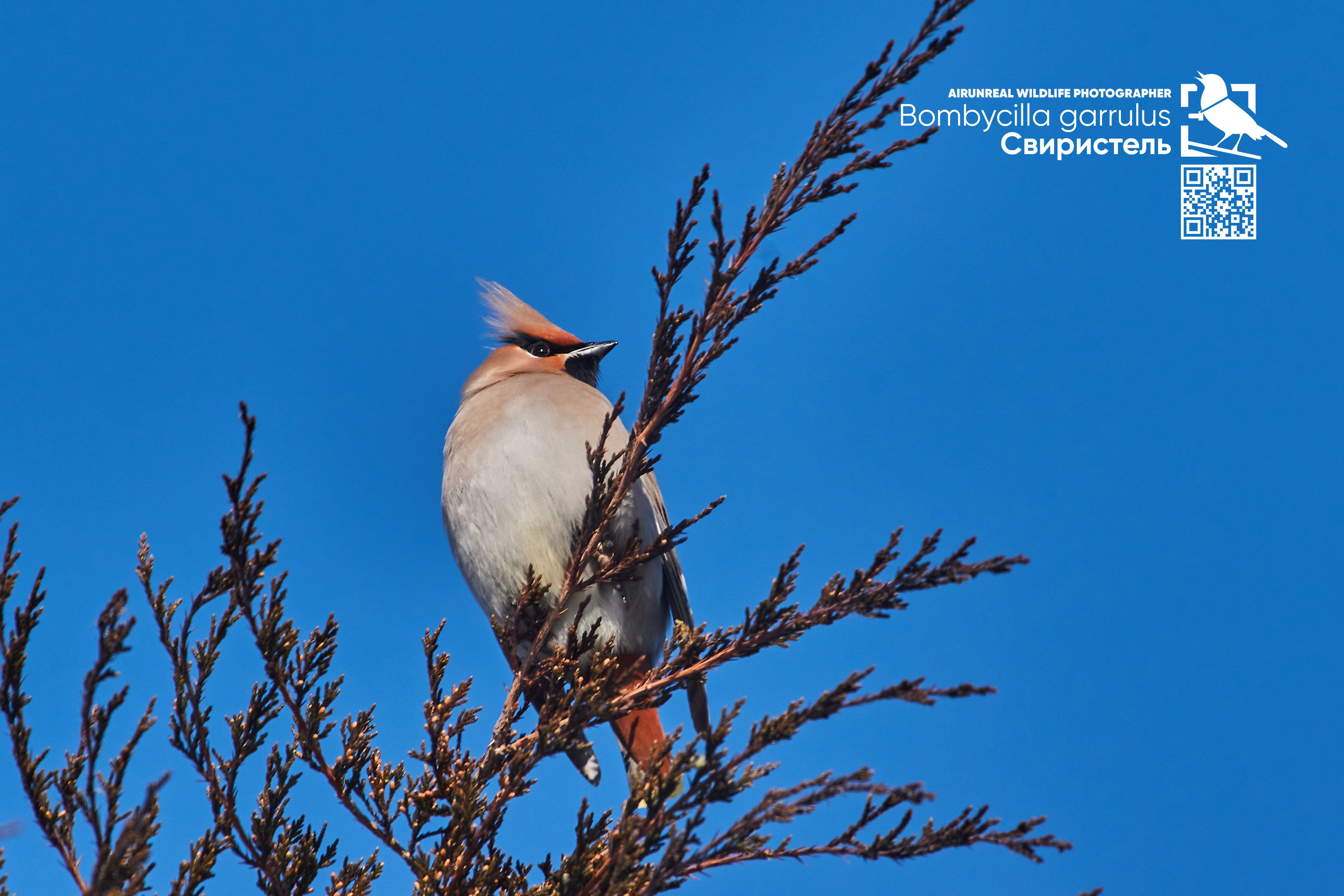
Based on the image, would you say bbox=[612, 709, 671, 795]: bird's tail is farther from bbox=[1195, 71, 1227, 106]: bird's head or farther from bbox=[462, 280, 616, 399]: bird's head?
bbox=[1195, 71, 1227, 106]: bird's head

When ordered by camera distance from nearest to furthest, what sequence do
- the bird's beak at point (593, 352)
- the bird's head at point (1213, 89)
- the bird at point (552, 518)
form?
the bird at point (552, 518)
the bird's beak at point (593, 352)
the bird's head at point (1213, 89)

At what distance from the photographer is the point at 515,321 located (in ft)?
15.7

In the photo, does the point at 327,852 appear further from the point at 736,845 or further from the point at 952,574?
the point at 952,574

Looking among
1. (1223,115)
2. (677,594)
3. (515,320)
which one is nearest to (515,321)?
(515,320)

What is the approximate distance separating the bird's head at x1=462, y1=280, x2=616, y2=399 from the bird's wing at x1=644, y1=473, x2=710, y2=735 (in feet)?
2.74

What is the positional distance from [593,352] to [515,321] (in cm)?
49

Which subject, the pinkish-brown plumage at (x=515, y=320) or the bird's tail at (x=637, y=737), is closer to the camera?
the bird's tail at (x=637, y=737)

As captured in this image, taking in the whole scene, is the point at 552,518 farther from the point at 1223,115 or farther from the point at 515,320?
the point at 1223,115

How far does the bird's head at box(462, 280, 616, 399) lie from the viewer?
452 centimetres

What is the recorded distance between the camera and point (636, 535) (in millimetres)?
2861

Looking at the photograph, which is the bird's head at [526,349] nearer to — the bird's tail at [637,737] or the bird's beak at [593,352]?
the bird's beak at [593,352]

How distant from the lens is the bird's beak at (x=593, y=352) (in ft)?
14.8

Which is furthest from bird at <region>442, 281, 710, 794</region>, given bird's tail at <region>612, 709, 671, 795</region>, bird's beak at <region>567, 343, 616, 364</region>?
bird's beak at <region>567, 343, 616, 364</region>

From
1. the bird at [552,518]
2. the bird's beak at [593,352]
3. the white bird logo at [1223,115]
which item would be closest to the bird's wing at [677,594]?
the bird at [552,518]
